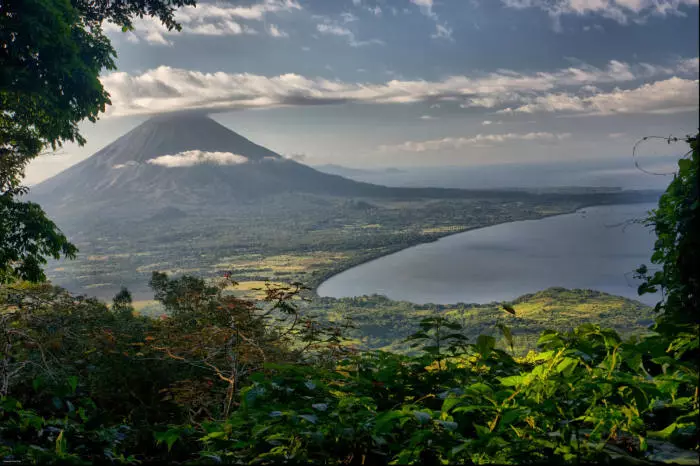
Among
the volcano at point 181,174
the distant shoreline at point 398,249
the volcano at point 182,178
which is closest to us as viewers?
the distant shoreline at point 398,249

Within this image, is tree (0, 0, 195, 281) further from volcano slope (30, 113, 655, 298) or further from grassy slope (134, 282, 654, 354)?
volcano slope (30, 113, 655, 298)

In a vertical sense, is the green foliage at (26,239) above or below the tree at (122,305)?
above

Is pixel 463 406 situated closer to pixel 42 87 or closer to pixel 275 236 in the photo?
pixel 42 87

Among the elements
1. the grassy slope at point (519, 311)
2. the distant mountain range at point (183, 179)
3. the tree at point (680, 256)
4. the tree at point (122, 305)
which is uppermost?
the distant mountain range at point (183, 179)

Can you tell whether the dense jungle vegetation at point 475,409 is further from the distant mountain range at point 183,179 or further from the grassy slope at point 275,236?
the distant mountain range at point 183,179

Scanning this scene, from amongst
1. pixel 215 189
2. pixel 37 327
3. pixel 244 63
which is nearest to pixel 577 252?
pixel 244 63

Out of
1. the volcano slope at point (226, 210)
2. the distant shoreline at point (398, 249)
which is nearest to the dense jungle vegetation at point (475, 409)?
the distant shoreline at point (398, 249)

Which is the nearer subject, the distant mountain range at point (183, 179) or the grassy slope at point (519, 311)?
the grassy slope at point (519, 311)
